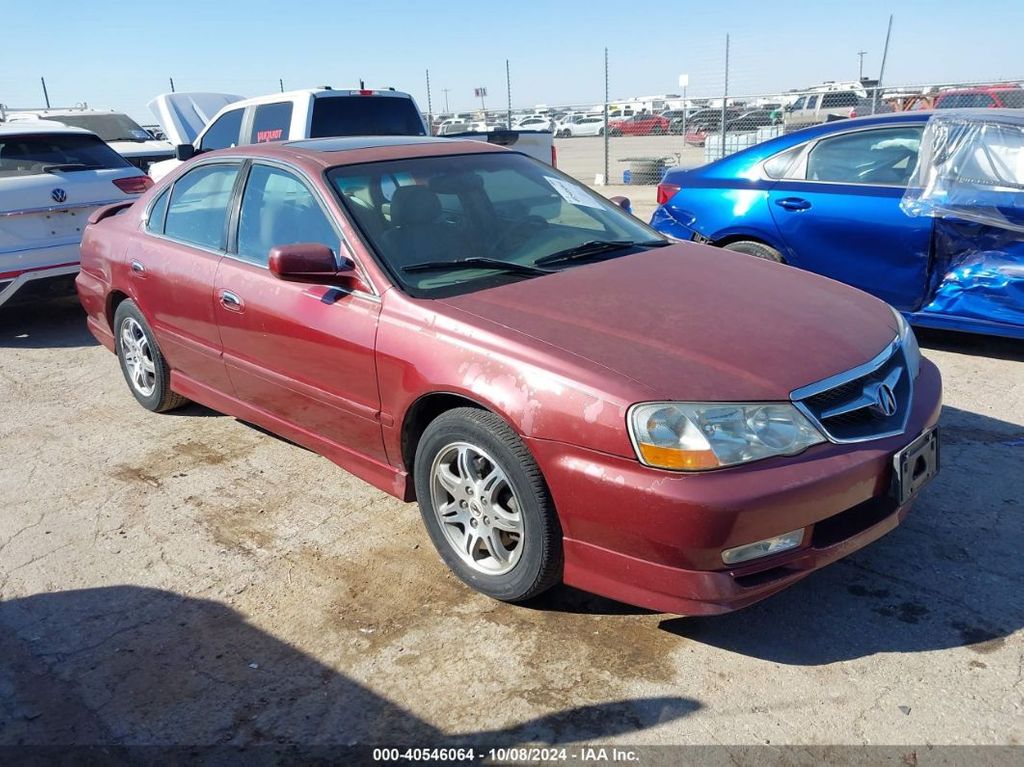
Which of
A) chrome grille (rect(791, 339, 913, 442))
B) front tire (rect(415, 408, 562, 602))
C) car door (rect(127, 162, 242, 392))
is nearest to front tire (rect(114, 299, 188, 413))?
car door (rect(127, 162, 242, 392))

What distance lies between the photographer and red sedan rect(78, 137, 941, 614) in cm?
255

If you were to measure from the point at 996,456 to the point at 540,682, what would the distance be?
265 centimetres

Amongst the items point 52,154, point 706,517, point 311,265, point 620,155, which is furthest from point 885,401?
point 620,155

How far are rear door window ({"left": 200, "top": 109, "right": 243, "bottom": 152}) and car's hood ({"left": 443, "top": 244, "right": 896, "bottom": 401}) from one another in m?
7.14

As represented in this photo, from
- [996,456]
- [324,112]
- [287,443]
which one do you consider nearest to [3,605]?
[287,443]

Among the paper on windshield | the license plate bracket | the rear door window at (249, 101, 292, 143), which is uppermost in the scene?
the rear door window at (249, 101, 292, 143)

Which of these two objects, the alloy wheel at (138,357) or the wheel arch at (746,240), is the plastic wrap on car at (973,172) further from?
the alloy wheel at (138,357)

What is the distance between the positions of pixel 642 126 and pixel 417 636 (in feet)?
112

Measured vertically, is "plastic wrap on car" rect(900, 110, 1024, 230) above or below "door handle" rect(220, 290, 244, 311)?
above

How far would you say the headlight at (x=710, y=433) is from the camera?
2.51 meters

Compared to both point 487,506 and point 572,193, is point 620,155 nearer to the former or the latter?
point 572,193

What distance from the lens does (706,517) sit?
244cm

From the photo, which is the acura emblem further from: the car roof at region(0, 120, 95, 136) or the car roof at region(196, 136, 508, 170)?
the car roof at region(0, 120, 95, 136)

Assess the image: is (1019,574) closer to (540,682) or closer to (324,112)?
(540,682)
